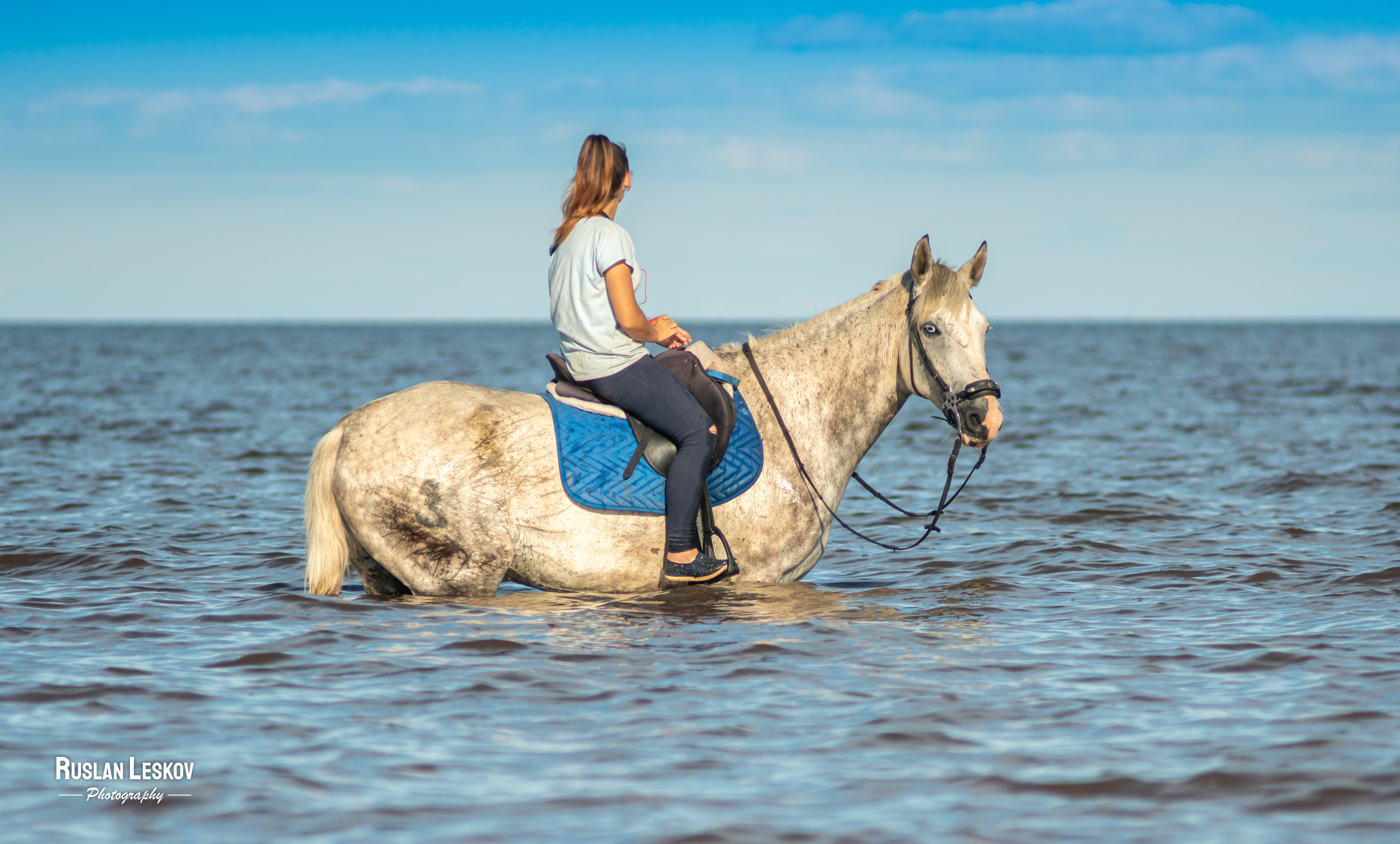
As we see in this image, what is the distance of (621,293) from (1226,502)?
427 inches

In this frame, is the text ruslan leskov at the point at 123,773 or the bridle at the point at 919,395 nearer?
the text ruslan leskov at the point at 123,773

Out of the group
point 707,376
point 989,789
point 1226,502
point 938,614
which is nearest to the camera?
point 989,789

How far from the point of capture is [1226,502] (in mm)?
15258

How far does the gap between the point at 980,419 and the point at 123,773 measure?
17.2ft

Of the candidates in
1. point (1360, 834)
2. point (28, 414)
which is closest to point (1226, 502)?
point (1360, 834)

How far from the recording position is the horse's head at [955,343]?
7785 millimetres

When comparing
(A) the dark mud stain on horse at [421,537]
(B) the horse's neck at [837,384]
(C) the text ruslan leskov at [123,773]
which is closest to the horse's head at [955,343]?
(B) the horse's neck at [837,384]

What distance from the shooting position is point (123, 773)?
526 cm

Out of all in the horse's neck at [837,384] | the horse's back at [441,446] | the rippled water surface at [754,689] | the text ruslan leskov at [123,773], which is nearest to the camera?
the rippled water surface at [754,689]

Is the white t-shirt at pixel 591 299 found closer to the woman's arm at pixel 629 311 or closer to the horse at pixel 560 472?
the woman's arm at pixel 629 311

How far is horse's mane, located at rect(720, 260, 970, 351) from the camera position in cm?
788

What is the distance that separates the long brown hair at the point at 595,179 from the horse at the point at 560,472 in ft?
4.23

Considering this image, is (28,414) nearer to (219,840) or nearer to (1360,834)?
(219,840)

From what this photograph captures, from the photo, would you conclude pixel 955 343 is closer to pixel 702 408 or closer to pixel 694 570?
pixel 702 408
